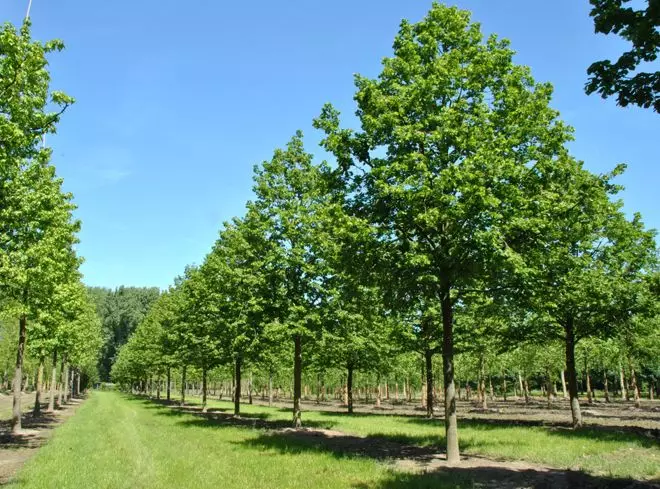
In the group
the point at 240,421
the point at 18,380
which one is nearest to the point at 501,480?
the point at 240,421

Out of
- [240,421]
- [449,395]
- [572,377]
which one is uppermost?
[449,395]

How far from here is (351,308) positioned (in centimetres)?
2512

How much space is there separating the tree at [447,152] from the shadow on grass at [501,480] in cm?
Answer: 200

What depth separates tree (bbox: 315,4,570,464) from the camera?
13.0 metres

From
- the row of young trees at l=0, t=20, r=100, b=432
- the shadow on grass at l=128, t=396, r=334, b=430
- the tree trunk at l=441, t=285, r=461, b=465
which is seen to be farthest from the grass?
the row of young trees at l=0, t=20, r=100, b=432

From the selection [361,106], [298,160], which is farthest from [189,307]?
[361,106]

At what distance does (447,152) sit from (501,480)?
28.2ft

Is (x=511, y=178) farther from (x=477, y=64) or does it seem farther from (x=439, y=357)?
(x=439, y=357)

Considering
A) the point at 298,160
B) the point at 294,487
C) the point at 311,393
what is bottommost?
the point at 311,393

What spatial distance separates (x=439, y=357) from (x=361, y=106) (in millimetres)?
43884

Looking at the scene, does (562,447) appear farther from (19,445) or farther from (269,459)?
(19,445)

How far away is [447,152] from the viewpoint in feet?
46.3

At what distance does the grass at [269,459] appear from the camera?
448 inches

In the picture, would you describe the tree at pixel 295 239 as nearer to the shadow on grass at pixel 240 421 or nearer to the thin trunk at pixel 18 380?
the shadow on grass at pixel 240 421
